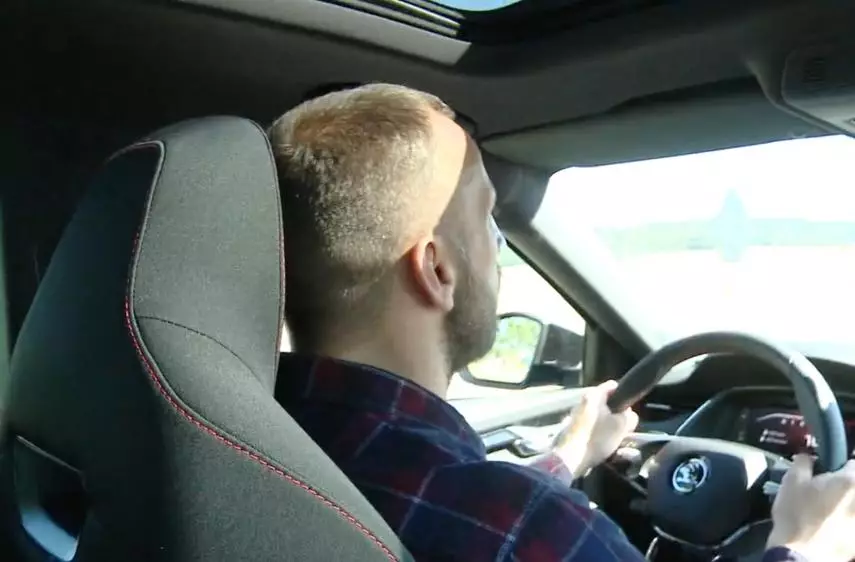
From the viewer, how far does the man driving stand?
1236 millimetres

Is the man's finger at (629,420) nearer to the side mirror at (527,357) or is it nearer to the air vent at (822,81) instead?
the air vent at (822,81)

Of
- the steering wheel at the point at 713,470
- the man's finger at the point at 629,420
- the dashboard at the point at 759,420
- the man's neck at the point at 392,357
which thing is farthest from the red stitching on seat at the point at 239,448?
the dashboard at the point at 759,420

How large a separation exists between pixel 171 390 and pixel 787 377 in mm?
1298

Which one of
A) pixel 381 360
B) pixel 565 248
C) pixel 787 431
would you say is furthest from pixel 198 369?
pixel 565 248

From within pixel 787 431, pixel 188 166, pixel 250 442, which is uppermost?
pixel 188 166

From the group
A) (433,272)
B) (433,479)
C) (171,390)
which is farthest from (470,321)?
(171,390)

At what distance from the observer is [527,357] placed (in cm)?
302

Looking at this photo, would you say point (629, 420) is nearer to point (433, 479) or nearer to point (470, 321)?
point (470, 321)

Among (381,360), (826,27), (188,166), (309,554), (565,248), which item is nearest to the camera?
(309,554)

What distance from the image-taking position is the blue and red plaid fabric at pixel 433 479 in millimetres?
1196

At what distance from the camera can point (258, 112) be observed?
2477mm

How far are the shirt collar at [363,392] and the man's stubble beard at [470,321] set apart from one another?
0.60 feet

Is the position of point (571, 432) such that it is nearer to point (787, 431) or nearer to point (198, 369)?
point (787, 431)

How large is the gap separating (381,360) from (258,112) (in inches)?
44.3
